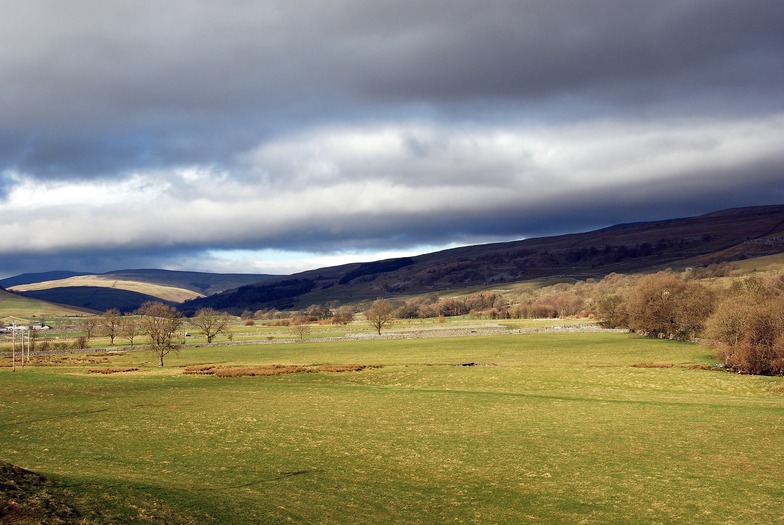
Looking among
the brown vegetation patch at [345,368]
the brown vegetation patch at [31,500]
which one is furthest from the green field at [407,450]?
the brown vegetation patch at [345,368]

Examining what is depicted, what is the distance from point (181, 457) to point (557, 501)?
514 inches

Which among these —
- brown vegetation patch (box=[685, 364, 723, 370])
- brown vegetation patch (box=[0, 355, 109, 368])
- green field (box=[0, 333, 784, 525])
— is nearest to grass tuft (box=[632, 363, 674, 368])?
brown vegetation patch (box=[685, 364, 723, 370])

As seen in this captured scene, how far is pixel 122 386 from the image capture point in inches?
1848

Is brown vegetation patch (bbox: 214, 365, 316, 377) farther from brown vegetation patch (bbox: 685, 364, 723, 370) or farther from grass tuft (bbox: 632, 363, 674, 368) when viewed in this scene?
brown vegetation patch (bbox: 685, 364, 723, 370)

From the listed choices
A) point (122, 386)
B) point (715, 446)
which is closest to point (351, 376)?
point (122, 386)

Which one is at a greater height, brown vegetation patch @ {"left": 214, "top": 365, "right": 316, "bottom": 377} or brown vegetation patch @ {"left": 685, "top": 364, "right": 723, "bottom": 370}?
brown vegetation patch @ {"left": 214, "top": 365, "right": 316, "bottom": 377}

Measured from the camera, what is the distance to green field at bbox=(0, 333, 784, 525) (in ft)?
49.6

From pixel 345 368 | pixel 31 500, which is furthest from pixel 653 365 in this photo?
pixel 31 500

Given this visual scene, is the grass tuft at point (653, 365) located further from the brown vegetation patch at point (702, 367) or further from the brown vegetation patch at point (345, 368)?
the brown vegetation patch at point (345, 368)

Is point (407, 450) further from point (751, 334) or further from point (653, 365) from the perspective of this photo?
point (751, 334)

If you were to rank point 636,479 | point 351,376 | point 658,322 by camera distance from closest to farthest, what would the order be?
point 636,479, point 351,376, point 658,322

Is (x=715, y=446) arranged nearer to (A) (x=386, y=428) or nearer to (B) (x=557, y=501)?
(B) (x=557, y=501)

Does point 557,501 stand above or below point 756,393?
above

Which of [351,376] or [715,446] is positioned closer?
[715,446]
